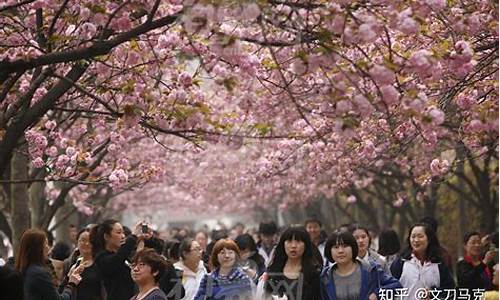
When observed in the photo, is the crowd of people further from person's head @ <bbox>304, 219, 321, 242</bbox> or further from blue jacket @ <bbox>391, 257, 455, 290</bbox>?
person's head @ <bbox>304, 219, 321, 242</bbox>

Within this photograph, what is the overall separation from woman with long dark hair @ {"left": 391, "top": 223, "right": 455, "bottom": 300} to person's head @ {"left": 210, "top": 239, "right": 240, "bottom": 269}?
1868 millimetres

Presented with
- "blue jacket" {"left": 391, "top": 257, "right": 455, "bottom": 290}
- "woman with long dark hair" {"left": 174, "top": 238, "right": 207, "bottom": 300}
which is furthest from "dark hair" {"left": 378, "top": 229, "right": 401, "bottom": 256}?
"woman with long dark hair" {"left": 174, "top": 238, "right": 207, "bottom": 300}

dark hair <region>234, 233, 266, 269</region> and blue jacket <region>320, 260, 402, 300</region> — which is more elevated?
dark hair <region>234, 233, 266, 269</region>

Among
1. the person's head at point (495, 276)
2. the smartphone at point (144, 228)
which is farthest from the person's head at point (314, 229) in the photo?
the smartphone at point (144, 228)

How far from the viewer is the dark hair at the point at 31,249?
8.41 meters

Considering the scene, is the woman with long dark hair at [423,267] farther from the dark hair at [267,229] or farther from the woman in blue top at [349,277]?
the dark hair at [267,229]

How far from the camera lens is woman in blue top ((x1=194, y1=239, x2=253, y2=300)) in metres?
10.1

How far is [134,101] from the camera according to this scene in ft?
32.3

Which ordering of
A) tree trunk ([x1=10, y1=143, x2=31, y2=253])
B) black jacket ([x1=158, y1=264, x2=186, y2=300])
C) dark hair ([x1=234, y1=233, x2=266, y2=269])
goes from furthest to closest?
1. tree trunk ([x1=10, y1=143, x2=31, y2=253])
2. dark hair ([x1=234, y1=233, x2=266, y2=269])
3. black jacket ([x1=158, y1=264, x2=186, y2=300])

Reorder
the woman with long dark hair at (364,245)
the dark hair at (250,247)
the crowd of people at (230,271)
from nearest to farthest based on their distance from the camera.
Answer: the crowd of people at (230,271)
the woman with long dark hair at (364,245)
the dark hair at (250,247)

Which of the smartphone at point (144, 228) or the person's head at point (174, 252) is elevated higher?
the smartphone at point (144, 228)

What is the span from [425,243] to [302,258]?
1647 millimetres

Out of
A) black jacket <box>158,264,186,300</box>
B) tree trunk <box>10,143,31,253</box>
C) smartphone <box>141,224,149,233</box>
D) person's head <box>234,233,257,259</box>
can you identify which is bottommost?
black jacket <box>158,264,186,300</box>

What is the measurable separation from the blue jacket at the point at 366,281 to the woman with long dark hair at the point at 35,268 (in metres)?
2.46
